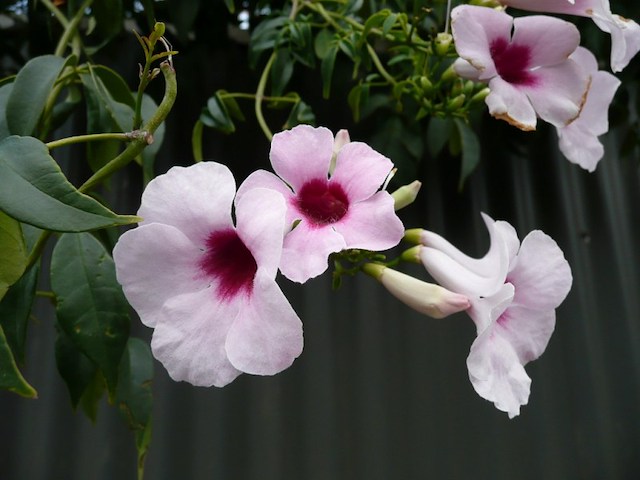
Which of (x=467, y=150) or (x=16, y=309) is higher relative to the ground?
(x=16, y=309)

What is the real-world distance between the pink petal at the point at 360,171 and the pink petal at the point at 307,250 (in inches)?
1.6

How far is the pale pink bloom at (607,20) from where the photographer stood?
0.47 m

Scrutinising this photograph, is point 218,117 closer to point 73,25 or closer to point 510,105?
point 73,25

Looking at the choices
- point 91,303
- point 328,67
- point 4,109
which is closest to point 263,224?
point 91,303

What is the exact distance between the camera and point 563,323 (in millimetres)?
1379

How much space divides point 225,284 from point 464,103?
18.9 inches

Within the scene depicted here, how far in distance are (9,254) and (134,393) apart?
1.04 feet

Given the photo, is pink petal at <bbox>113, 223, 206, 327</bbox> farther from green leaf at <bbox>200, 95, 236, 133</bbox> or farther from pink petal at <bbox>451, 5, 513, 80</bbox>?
green leaf at <bbox>200, 95, 236, 133</bbox>

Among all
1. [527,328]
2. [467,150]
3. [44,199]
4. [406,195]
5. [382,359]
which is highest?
[44,199]

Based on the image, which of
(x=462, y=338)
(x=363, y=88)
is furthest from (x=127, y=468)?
(x=363, y=88)

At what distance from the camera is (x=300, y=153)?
38 cm

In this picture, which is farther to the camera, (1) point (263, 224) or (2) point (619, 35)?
(2) point (619, 35)

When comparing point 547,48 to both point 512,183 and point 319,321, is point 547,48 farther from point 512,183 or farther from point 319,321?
point 512,183

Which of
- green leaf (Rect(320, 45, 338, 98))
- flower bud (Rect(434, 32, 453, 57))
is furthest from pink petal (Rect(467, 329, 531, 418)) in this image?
green leaf (Rect(320, 45, 338, 98))
